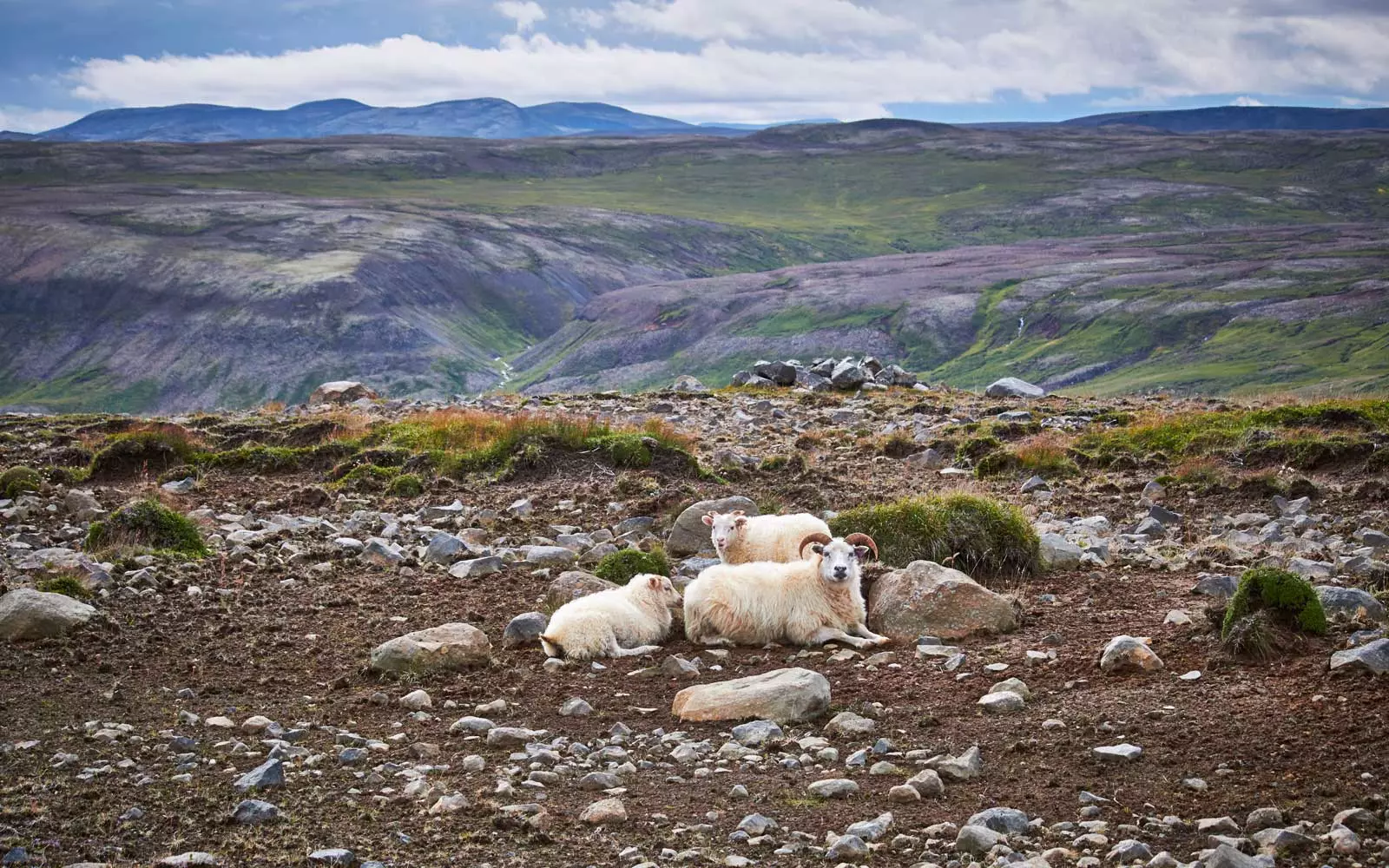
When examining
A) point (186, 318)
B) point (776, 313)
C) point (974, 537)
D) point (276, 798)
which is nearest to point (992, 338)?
point (776, 313)

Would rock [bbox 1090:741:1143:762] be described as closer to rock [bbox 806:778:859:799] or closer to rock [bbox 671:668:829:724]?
rock [bbox 806:778:859:799]

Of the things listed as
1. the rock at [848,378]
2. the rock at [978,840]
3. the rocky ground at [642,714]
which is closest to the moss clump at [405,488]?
the rocky ground at [642,714]

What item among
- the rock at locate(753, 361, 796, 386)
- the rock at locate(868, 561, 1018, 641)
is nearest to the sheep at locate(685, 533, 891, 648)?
the rock at locate(868, 561, 1018, 641)

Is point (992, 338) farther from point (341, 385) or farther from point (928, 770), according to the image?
point (928, 770)

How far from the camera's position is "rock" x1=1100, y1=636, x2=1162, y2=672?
10.4 meters

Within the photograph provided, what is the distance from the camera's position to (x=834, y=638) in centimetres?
1256

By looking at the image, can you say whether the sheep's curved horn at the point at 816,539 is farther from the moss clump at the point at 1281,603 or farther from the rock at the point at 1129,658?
the moss clump at the point at 1281,603

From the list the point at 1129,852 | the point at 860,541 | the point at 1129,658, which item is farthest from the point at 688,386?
the point at 1129,852

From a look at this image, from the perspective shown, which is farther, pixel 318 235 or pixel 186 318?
pixel 318 235

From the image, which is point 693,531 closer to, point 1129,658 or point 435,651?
point 435,651

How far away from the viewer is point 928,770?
834cm

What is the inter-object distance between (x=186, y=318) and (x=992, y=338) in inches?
4085

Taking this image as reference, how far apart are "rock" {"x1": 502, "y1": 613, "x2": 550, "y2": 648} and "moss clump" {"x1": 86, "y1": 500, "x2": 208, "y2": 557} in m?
5.10

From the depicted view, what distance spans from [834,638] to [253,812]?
655 cm
